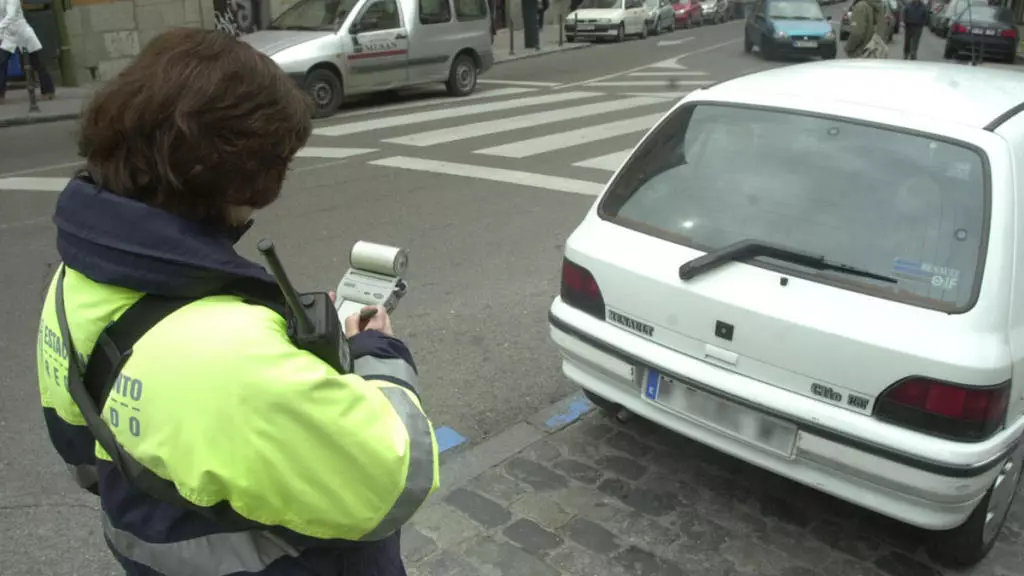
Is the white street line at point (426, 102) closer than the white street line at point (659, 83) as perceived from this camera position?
Yes

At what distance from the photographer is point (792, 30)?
20.7 meters

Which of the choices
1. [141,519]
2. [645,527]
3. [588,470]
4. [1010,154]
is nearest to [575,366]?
[588,470]

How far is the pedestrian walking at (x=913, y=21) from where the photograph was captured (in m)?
19.8

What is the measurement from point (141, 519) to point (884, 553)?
270cm

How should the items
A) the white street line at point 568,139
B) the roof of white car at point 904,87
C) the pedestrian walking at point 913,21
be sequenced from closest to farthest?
the roof of white car at point 904,87 → the white street line at point 568,139 → the pedestrian walking at point 913,21

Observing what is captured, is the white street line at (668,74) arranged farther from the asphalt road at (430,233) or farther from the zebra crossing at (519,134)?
the asphalt road at (430,233)

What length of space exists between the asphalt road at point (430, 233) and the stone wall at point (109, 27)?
368cm

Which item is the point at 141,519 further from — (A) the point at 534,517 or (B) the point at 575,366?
(B) the point at 575,366

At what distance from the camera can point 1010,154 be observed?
292 cm

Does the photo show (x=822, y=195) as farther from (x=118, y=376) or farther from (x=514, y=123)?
(x=514, y=123)

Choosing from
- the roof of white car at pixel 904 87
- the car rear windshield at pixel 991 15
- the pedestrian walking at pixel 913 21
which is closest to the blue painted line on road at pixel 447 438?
the roof of white car at pixel 904 87

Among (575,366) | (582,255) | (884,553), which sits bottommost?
(884,553)

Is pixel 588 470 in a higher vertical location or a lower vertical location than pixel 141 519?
lower

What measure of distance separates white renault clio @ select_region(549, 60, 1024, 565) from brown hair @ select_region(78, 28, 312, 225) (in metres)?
1.97
